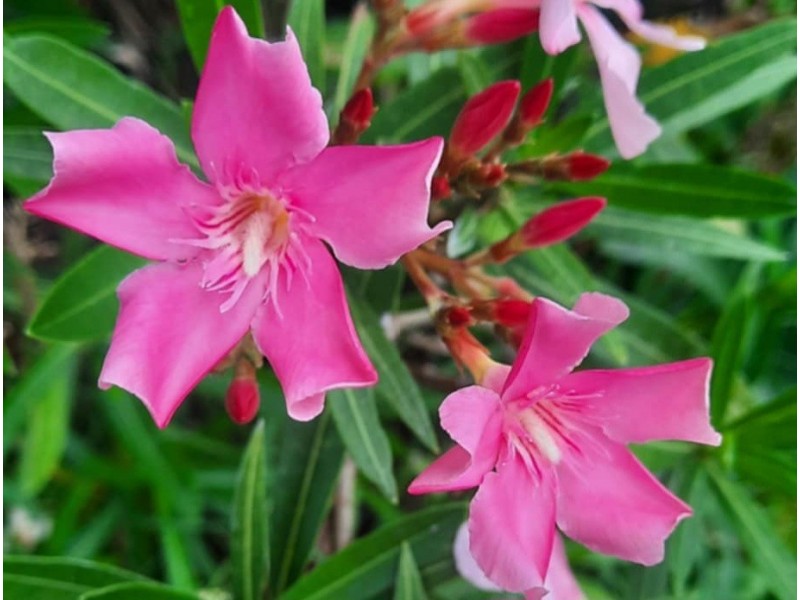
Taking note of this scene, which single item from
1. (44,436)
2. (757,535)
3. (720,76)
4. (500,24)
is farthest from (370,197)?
(44,436)

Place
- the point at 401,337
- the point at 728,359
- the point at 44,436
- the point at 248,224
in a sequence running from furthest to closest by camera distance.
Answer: the point at 44,436 < the point at 401,337 < the point at 728,359 < the point at 248,224

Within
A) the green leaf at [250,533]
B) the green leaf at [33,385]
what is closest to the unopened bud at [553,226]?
the green leaf at [250,533]

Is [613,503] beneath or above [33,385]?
above

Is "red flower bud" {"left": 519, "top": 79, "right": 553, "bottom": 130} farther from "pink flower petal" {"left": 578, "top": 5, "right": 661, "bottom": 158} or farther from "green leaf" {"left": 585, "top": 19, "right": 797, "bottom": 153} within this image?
"green leaf" {"left": 585, "top": 19, "right": 797, "bottom": 153}

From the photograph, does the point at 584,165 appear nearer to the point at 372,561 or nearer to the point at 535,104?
the point at 535,104

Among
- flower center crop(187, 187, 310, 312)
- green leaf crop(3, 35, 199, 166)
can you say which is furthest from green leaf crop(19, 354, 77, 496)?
flower center crop(187, 187, 310, 312)

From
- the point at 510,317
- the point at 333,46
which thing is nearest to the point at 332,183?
the point at 510,317
